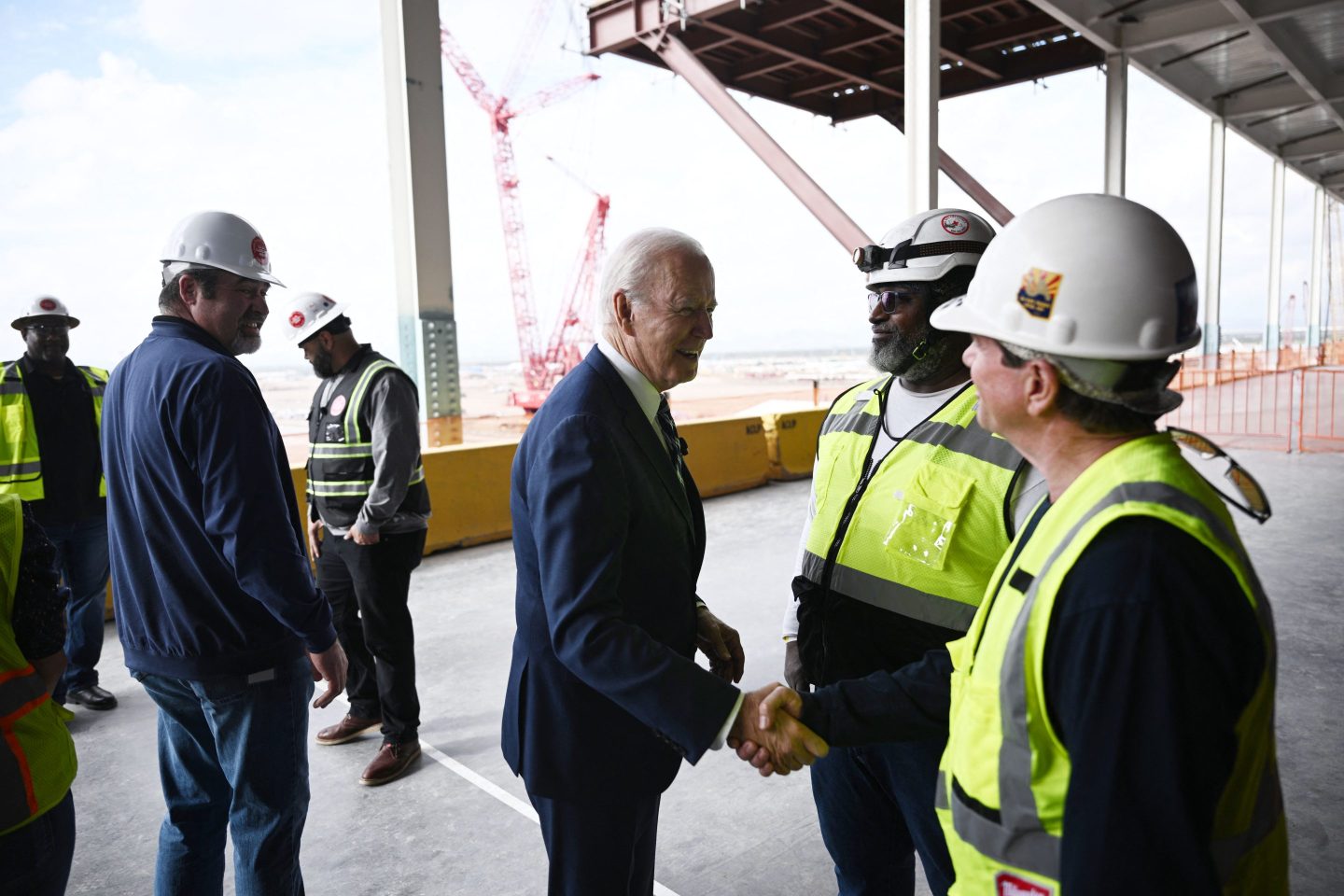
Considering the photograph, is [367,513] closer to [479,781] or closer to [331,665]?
[479,781]

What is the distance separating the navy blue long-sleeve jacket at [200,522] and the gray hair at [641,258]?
3.38 feet

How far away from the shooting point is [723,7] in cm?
1441

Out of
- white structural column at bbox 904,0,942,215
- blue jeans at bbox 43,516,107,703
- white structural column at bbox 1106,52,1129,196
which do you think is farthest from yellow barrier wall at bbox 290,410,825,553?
white structural column at bbox 1106,52,1129,196

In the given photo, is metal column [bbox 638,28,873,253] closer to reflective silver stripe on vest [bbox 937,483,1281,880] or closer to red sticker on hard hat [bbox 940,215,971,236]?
red sticker on hard hat [bbox 940,215,971,236]

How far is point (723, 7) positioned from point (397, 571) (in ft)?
43.5

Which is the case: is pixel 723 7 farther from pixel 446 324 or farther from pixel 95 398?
pixel 95 398

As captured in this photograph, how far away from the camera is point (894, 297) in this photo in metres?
2.28

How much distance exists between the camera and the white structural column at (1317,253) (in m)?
33.0

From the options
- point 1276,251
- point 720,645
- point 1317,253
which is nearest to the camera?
point 720,645

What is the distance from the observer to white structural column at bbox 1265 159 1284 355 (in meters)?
26.4

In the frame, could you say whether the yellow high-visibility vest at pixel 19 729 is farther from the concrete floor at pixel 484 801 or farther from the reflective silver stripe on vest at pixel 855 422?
the reflective silver stripe on vest at pixel 855 422

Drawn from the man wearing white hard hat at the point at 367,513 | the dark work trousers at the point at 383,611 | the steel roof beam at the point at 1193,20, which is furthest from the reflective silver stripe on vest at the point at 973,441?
the steel roof beam at the point at 1193,20

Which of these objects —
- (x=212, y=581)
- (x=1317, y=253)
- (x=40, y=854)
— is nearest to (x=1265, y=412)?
(x=212, y=581)

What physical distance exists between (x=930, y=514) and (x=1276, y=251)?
106 feet
